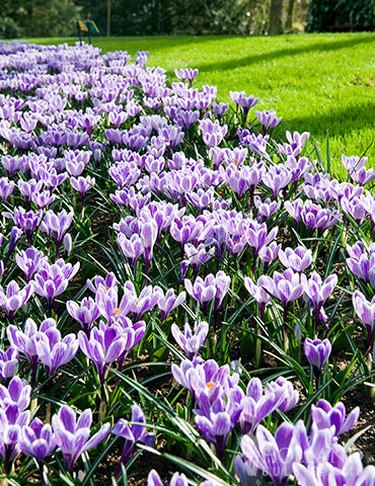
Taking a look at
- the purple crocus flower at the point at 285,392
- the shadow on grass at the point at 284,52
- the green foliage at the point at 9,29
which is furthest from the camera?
the green foliage at the point at 9,29

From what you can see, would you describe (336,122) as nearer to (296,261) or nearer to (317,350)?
(296,261)

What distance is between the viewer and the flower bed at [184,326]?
1.17 meters

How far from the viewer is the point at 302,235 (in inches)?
104

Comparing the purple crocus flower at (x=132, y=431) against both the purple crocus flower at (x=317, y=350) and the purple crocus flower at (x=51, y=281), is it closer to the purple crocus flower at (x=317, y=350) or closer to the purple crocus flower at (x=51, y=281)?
the purple crocus flower at (x=317, y=350)

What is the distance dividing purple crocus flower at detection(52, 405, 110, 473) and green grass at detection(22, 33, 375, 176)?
234cm

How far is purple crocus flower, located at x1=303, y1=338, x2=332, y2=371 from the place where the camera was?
145 cm

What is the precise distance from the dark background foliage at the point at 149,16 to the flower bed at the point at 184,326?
17.3 metres

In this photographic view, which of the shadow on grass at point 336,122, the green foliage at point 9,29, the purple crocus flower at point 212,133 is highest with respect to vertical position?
the green foliage at point 9,29

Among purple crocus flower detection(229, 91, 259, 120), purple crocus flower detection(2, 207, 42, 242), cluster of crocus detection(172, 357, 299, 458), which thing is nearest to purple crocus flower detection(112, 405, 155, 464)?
cluster of crocus detection(172, 357, 299, 458)

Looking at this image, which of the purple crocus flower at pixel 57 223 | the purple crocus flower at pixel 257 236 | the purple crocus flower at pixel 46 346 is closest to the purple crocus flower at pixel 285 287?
the purple crocus flower at pixel 257 236

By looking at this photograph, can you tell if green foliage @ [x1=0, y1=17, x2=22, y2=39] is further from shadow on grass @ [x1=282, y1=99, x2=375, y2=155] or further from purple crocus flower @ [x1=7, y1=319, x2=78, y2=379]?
purple crocus flower @ [x1=7, y1=319, x2=78, y2=379]

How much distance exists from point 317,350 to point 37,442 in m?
0.68

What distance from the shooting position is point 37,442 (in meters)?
1.13

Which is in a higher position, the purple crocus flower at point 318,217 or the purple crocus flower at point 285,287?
the purple crocus flower at point 318,217
